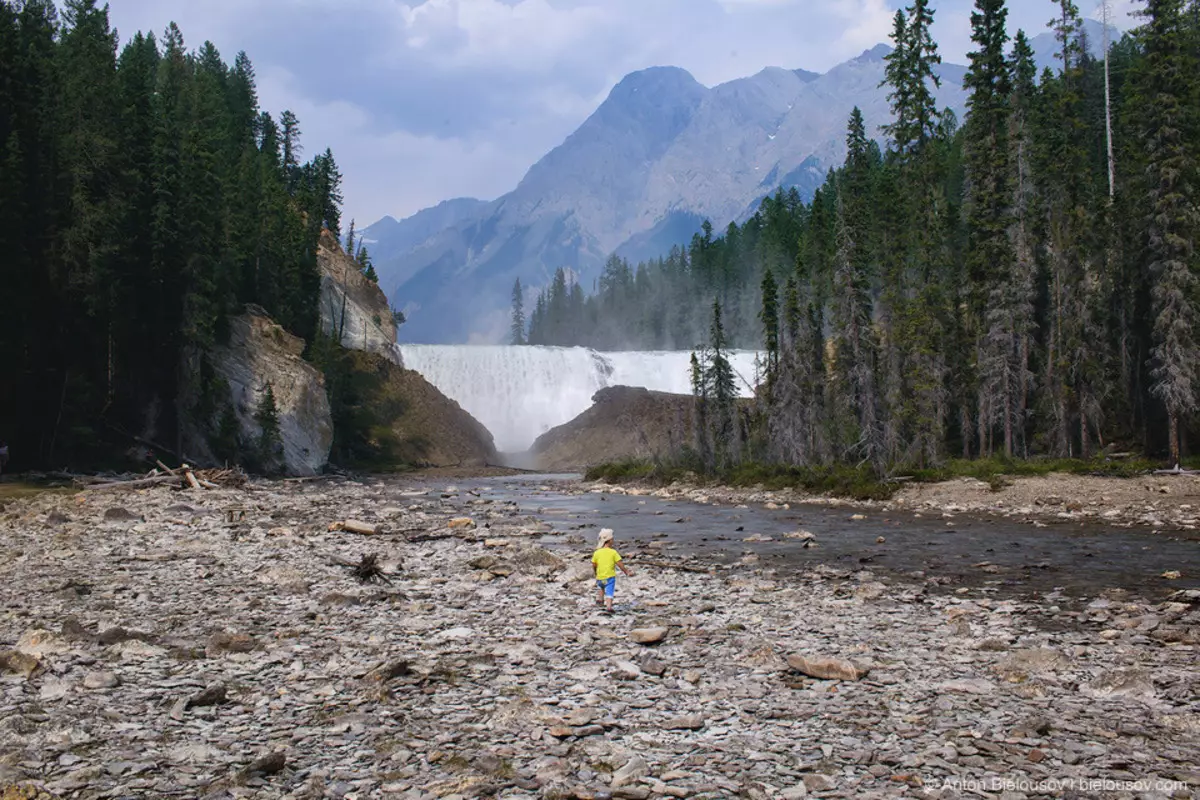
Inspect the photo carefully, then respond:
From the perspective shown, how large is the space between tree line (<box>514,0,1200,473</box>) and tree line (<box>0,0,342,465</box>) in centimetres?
3460

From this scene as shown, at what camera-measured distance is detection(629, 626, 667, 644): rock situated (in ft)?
34.8

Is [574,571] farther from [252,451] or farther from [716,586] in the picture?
[252,451]

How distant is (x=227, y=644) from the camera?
31.8ft

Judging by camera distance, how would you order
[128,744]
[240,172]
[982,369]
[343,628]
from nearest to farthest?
[128,744], [343,628], [982,369], [240,172]

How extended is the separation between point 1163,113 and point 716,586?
3592 centimetres

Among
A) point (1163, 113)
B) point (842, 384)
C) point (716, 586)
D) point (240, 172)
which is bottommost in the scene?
point (716, 586)

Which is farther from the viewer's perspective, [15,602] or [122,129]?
[122,129]

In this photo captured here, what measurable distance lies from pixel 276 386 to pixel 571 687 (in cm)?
5264

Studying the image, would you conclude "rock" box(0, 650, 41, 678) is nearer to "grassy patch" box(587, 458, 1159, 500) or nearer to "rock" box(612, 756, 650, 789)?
"rock" box(612, 756, 650, 789)

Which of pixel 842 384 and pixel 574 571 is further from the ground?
pixel 842 384

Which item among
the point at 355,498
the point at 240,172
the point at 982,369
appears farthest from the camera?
the point at 240,172

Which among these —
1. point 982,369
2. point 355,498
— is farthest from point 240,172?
point 982,369

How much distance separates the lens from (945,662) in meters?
9.41

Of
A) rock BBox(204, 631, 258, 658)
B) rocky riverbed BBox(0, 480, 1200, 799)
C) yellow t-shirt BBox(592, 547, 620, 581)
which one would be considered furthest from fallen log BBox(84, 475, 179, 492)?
yellow t-shirt BBox(592, 547, 620, 581)
